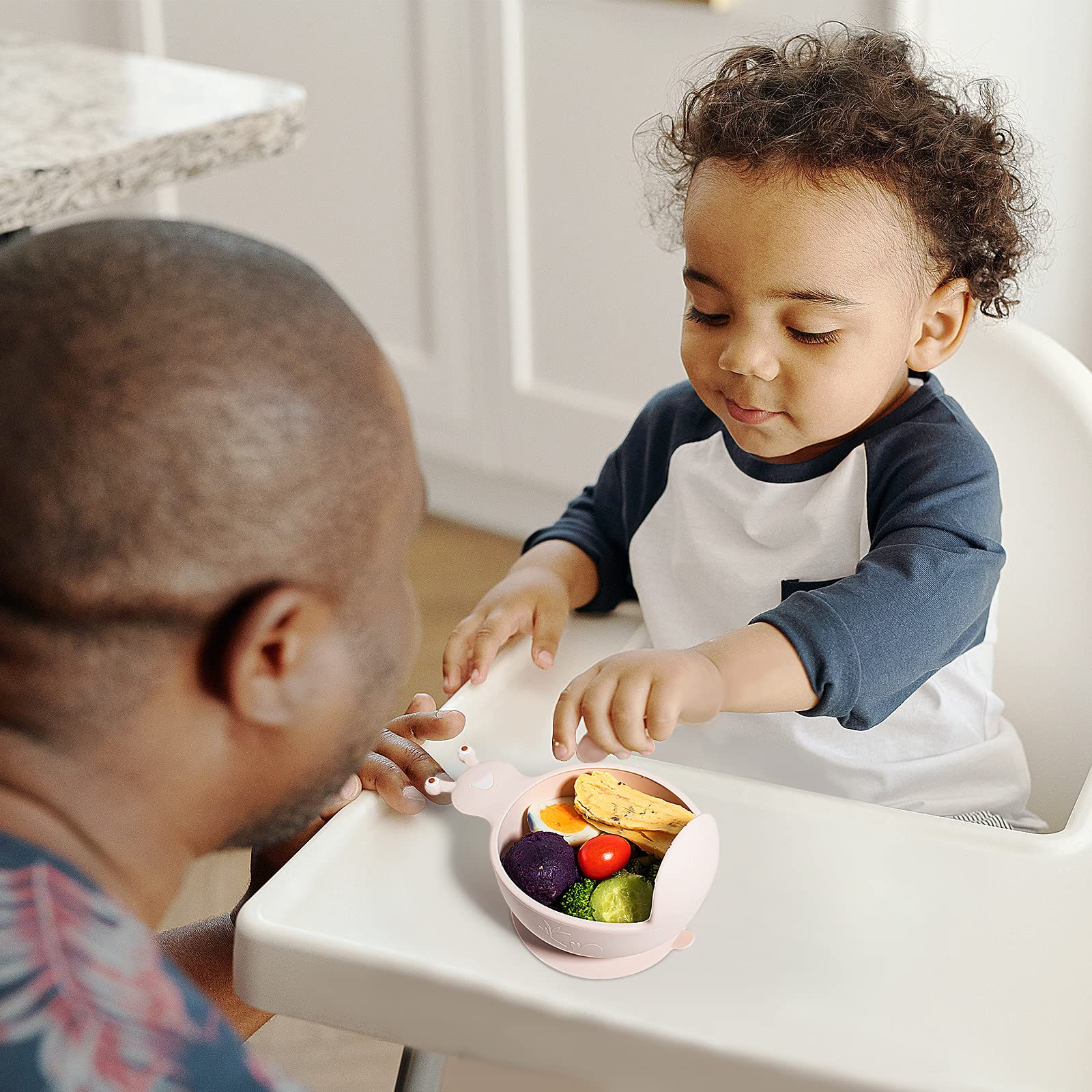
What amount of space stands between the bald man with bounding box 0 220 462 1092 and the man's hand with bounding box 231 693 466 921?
0.69ft

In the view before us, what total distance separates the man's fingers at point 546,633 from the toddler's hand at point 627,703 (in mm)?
152

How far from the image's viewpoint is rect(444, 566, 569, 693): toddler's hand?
0.86 m

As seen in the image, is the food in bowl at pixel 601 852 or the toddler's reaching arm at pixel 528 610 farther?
the toddler's reaching arm at pixel 528 610

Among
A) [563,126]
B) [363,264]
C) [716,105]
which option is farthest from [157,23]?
[716,105]

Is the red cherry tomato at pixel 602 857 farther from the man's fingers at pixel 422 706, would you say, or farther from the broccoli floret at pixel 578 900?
the man's fingers at pixel 422 706

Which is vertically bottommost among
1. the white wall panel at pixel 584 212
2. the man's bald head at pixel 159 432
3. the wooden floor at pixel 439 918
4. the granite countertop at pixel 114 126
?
the wooden floor at pixel 439 918

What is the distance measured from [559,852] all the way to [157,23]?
206cm

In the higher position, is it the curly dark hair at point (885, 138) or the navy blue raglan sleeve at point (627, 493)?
the curly dark hair at point (885, 138)

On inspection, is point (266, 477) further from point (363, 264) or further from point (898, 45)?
point (363, 264)

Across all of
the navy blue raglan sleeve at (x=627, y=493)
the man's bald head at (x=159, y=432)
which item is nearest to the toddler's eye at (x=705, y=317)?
the navy blue raglan sleeve at (x=627, y=493)

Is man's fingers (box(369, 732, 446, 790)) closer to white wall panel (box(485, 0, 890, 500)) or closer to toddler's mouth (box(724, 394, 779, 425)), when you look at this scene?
toddler's mouth (box(724, 394, 779, 425))

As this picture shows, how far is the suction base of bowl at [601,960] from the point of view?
24.3 inches

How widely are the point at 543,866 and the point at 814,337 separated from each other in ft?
1.28

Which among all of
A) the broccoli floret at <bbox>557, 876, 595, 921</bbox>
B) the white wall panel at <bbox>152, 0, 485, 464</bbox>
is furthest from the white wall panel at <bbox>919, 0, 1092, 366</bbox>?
the broccoli floret at <bbox>557, 876, 595, 921</bbox>
